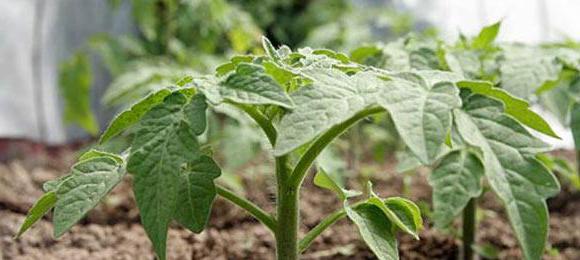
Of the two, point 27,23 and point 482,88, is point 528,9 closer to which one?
point 27,23

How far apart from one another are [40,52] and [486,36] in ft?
13.4

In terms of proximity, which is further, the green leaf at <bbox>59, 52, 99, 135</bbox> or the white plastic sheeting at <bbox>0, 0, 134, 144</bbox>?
the white plastic sheeting at <bbox>0, 0, 134, 144</bbox>

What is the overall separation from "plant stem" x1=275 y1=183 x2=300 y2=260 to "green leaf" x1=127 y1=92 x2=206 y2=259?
181 mm

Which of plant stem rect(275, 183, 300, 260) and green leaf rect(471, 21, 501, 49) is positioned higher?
green leaf rect(471, 21, 501, 49)

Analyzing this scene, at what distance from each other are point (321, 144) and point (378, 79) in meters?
0.12

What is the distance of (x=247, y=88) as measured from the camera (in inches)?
36.8

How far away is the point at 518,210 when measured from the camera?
2.93ft

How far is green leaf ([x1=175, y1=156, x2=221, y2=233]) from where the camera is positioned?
95 cm

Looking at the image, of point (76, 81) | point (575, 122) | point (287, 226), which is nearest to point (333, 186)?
point (287, 226)

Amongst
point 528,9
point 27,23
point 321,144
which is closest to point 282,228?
point 321,144

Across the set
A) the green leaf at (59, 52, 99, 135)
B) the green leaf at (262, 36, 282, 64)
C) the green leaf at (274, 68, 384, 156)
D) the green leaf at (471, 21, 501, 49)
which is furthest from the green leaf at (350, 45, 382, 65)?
the green leaf at (59, 52, 99, 135)

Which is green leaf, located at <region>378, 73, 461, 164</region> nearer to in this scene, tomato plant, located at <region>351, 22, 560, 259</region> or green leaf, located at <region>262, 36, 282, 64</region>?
tomato plant, located at <region>351, 22, 560, 259</region>

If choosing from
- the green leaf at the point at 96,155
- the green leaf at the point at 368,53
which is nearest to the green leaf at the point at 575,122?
the green leaf at the point at 368,53

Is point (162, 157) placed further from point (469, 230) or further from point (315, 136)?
point (469, 230)
